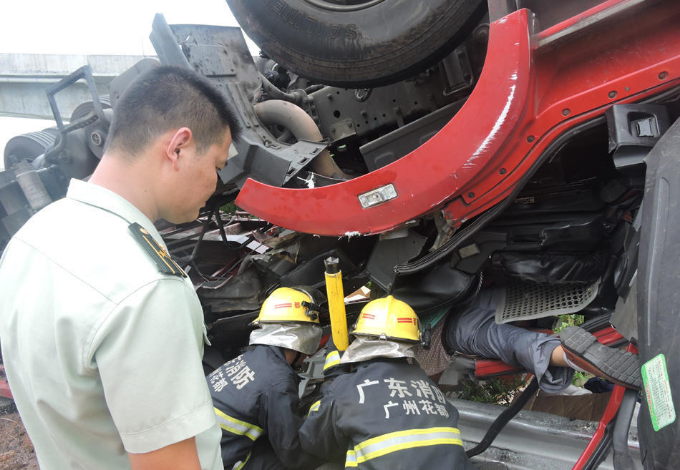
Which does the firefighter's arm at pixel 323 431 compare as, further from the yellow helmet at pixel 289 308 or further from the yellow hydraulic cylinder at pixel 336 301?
the yellow helmet at pixel 289 308

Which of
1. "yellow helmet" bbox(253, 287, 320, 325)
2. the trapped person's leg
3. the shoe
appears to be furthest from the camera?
"yellow helmet" bbox(253, 287, 320, 325)

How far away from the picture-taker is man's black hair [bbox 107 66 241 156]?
976mm

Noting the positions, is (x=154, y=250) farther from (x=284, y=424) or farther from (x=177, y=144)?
(x=284, y=424)

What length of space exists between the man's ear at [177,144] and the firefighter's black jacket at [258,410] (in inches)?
56.3

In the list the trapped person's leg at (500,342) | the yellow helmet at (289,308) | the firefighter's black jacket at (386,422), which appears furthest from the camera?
the yellow helmet at (289,308)

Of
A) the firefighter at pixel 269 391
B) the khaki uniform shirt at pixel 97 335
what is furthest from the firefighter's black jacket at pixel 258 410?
the khaki uniform shirt at pixel 97 335

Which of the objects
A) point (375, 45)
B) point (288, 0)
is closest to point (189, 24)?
point (288, 0)

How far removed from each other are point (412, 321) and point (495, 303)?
53 centimetres

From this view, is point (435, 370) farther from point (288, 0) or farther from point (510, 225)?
point (288, 0)

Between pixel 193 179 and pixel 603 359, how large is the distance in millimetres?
1287

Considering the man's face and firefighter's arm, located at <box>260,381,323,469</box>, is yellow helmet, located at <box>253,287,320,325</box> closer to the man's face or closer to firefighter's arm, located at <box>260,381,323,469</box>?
firefighter's arm, located at <box>260,381,323,469</box>

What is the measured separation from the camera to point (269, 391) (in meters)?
2.10

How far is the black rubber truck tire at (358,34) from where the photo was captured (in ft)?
5.73

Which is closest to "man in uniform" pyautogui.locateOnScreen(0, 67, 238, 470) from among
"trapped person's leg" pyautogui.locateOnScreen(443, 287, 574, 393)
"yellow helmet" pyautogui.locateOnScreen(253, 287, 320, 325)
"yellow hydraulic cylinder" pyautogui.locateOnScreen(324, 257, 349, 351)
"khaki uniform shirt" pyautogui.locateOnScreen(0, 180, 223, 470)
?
"khaki uniform shirt" pyautogui.locateOnScreen(0, 180, 223, 470)
